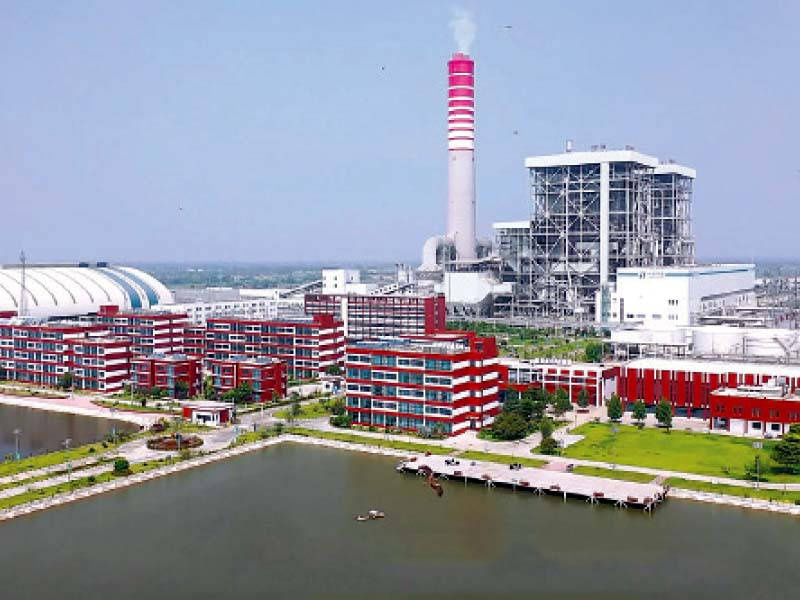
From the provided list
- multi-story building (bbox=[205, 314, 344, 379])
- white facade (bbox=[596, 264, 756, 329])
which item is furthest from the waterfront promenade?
white facade (bbox=[596, 264, 756, 329])

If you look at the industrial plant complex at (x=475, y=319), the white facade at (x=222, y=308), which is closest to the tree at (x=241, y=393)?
the industrial plant complex at (x=475, y=319)

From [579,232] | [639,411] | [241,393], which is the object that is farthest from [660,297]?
[241,393]

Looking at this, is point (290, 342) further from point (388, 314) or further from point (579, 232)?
point (579, 232)

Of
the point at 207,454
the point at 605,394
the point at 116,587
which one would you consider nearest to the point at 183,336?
the point at 207,454

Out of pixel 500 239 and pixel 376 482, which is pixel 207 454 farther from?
pixel 500 239

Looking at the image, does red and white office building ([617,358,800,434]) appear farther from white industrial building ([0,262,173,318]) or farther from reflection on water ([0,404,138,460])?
white industrial building ([0,262,173,318])
